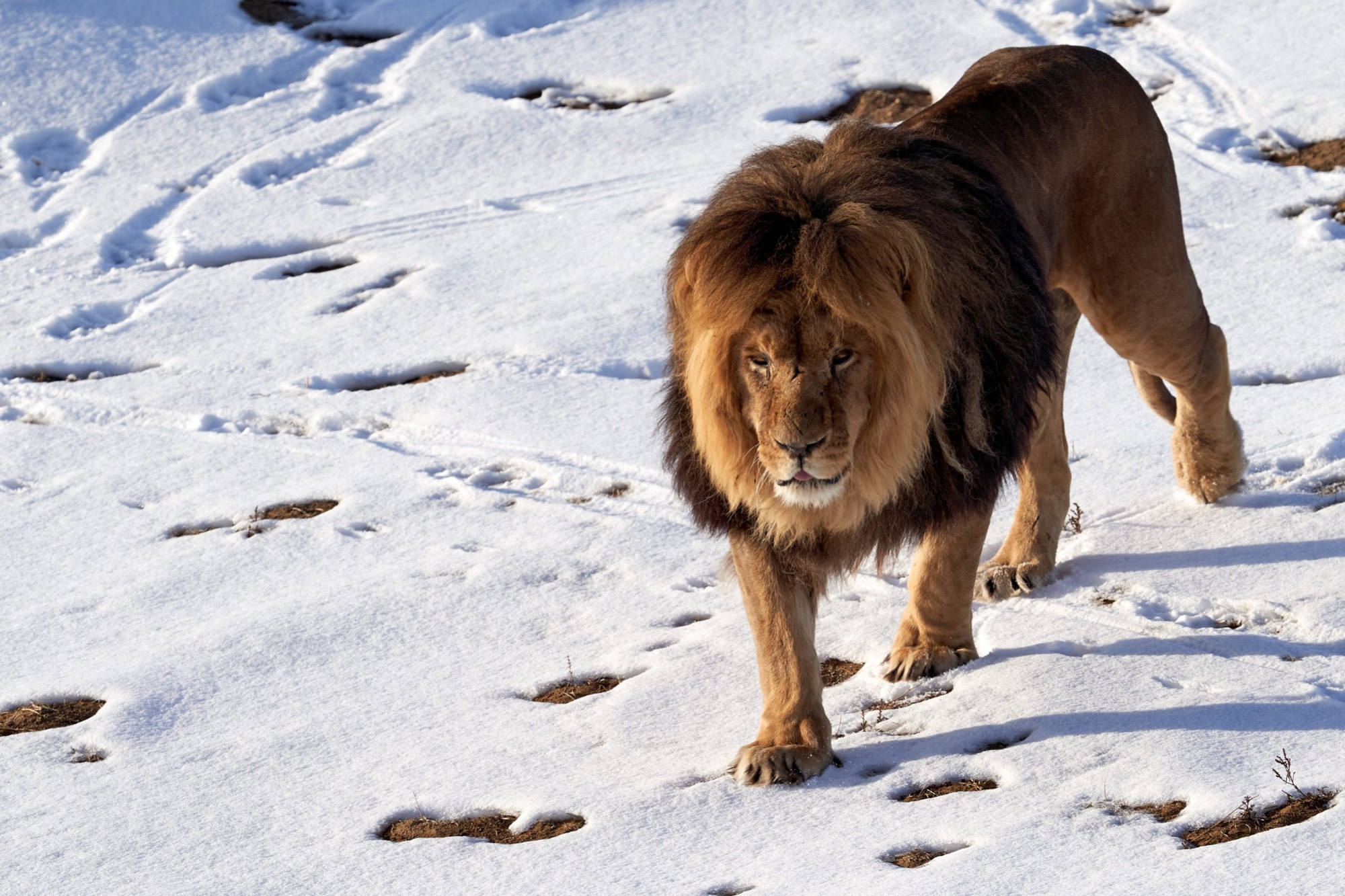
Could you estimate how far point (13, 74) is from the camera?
972 cm

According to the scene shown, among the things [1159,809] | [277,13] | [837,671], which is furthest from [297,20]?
[1159,809]

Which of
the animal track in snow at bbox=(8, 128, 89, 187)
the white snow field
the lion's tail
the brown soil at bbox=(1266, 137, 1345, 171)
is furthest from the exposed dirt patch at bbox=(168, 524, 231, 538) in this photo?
the brown soil at bbox=(1266, 137, 1345, 171)

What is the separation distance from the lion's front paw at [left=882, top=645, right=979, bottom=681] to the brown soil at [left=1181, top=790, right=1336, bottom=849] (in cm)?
102

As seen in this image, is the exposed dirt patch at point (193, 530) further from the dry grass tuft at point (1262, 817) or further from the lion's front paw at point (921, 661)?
the dry grass tuft at point (1262, 817)

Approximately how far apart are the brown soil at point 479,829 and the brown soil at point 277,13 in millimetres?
7962

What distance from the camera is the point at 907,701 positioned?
12.6 feet

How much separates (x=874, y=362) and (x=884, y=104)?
5.62m

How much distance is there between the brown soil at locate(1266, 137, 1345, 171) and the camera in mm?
7340

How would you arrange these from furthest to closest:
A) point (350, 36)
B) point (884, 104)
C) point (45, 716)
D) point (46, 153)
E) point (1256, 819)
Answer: point (350, 36) → point (46, 153) → point (884, 104) → point (45, 716) → point (1256, 819)

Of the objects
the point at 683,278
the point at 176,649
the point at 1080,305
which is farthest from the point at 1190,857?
the point at 176,649

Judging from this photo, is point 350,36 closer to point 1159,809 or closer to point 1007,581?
point 1007,581

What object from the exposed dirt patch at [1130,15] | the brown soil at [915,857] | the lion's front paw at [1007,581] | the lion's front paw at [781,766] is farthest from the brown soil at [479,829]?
the exposed dirt patch at [1130,15]

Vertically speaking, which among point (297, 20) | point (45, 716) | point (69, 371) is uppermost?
point (297, 20)

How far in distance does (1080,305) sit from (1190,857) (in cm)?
228
